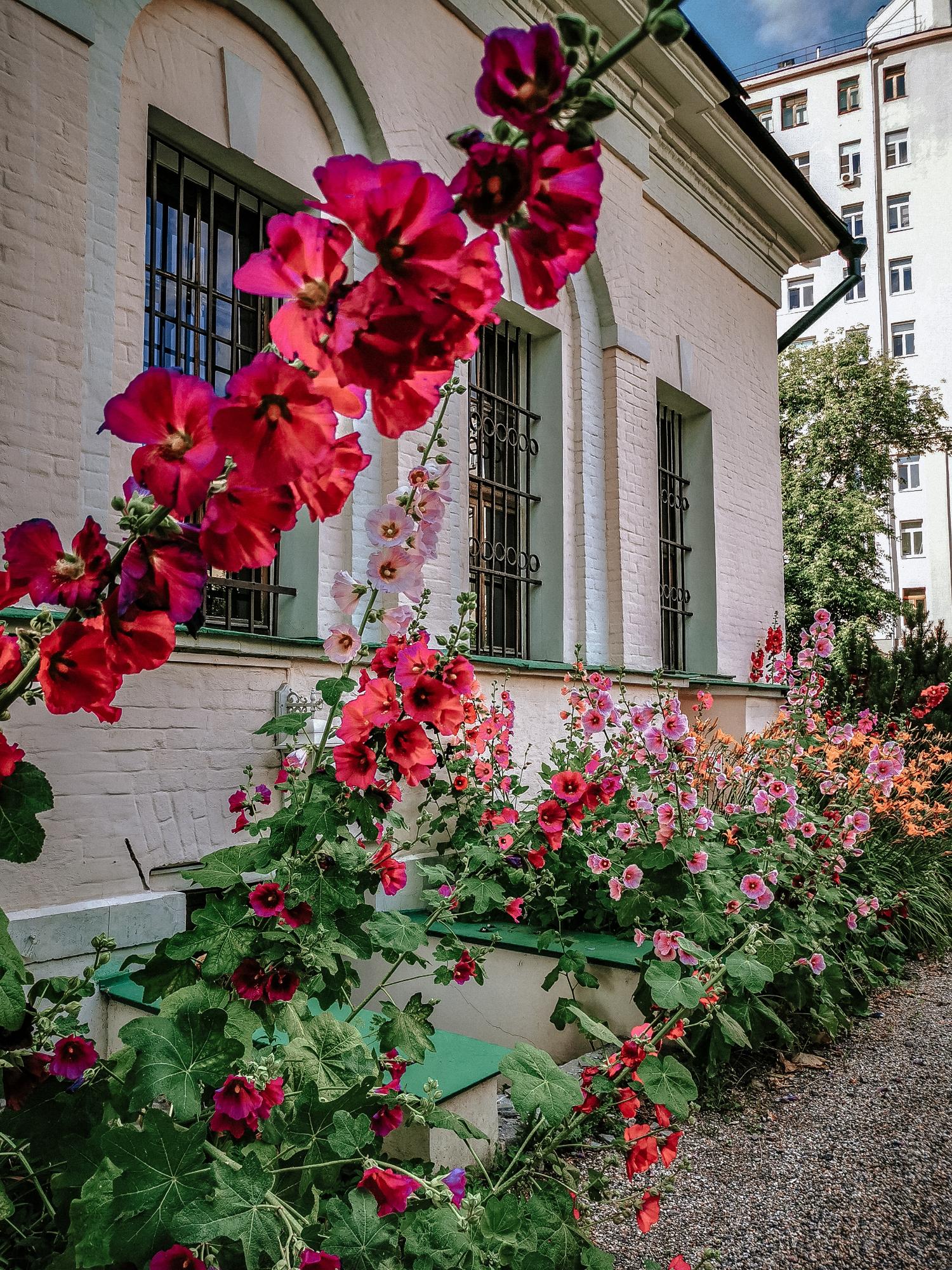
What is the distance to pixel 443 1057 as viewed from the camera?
243cm

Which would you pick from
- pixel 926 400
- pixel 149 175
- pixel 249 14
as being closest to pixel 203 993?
pixel 149 175

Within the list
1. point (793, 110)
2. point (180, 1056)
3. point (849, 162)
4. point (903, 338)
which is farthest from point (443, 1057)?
point (793, 110)

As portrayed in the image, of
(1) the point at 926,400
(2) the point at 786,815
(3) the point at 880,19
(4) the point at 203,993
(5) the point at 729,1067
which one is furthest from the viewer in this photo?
(3) the point at 880,19

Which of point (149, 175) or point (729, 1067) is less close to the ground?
point (149, 175)

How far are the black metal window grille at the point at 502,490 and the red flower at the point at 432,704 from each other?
3866mm

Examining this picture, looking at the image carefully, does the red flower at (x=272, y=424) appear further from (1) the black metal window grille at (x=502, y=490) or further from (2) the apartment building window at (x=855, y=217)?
(2) the apartment building window at (x=855, y=217)

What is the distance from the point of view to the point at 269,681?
3.69 meters

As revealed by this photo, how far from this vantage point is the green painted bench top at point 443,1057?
2.20 m

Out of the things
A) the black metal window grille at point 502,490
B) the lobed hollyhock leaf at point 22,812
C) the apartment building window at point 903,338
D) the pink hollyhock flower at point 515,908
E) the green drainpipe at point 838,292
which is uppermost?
the apartment building window at point 903,338

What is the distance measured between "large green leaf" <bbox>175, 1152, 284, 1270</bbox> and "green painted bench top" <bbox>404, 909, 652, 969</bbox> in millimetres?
2042

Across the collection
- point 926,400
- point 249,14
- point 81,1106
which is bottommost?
point 81,1106

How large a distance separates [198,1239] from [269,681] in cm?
282

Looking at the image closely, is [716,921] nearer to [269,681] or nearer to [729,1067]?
[729,1067]

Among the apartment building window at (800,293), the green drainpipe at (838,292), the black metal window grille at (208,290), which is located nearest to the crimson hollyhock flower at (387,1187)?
the black metal window grille at (208,290)
